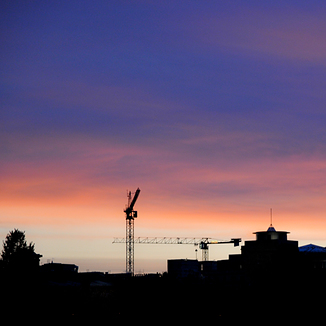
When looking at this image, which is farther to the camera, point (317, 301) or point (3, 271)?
point (3, 271)

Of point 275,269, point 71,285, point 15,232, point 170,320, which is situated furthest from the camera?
point 71,285

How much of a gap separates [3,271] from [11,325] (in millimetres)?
19243

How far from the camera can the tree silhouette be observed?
115375 mm

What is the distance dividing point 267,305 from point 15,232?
56.2 metres

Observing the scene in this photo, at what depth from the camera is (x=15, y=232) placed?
12756 cm

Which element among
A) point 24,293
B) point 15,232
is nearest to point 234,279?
point 15,232

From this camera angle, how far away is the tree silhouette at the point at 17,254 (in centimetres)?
11538

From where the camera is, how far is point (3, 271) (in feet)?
367

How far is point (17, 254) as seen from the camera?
397 ft

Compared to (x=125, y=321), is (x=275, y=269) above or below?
above

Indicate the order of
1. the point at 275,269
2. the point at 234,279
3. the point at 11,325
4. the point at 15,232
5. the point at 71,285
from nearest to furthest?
the point at 11,325, the point at 275,269, the point at 15,232, the point at 71,285, the point at 234,279

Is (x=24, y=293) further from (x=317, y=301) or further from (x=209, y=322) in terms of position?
(x=317, y=301)

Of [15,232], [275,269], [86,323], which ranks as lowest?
[86,323]

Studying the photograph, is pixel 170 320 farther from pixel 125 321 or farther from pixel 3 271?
pixel 3 271
